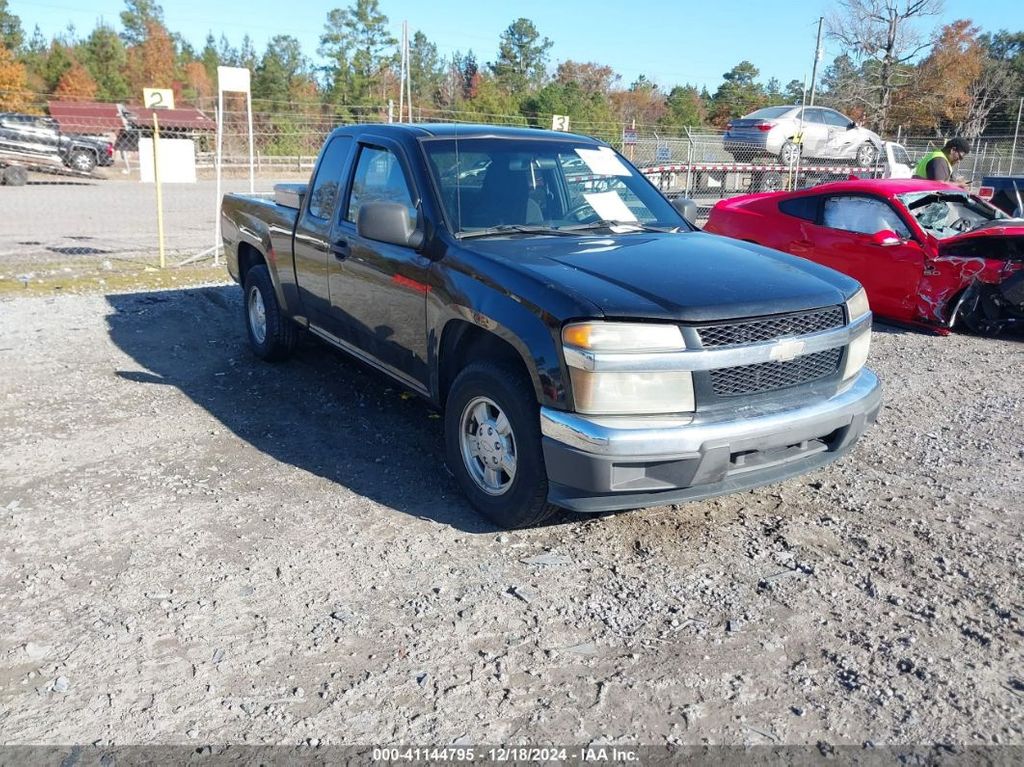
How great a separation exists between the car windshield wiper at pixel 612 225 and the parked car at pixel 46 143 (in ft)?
83.1

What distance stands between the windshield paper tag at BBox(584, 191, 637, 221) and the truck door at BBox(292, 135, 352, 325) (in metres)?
1.63

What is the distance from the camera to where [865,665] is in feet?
9.75

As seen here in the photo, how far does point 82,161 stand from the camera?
86.0 ft

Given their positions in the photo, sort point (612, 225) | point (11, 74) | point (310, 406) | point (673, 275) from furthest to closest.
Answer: point (11, 74) → point (310, 406) → point (612, 225) → point (673, 275)

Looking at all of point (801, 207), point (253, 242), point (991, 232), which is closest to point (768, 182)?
point (801, 207)

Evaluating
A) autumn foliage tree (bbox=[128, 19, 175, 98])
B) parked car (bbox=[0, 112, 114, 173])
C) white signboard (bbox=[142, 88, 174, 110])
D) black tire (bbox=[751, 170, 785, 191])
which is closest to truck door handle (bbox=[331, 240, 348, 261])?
white signboard (bbox=[142, 88, 174, 110])

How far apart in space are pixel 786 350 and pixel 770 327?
0.40 feet

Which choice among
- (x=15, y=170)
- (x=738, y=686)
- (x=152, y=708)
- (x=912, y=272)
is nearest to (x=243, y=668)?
(x=152, y=708)

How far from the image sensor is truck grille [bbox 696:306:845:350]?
3.46 m

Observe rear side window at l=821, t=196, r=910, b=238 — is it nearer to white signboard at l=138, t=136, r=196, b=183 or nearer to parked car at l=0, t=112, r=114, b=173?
white signboard at l=138, t=136, r=196, b=183

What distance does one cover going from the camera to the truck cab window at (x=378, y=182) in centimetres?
472

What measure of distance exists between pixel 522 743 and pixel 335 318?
3433 millimetres

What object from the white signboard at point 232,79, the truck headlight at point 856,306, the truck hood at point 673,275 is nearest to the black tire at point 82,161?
the white signboard at point 232,79

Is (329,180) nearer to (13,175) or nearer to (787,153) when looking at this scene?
(787,153)
